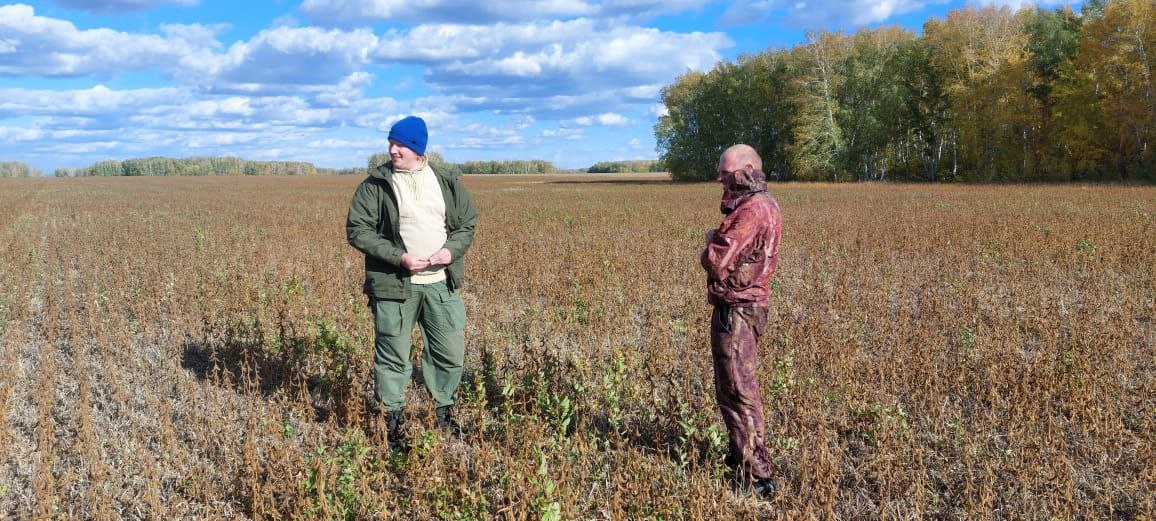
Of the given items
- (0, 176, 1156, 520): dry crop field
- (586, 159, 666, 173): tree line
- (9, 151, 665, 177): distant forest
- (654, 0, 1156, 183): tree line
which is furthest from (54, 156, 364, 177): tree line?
(0, 176, 1156, 520): dry crop field

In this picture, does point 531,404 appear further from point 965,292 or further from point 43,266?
point 43,266

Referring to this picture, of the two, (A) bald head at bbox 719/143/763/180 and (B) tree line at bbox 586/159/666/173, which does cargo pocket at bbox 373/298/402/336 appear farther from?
(B) tree line at bbox 586/159/666/173

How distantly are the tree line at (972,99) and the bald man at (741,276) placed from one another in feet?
126

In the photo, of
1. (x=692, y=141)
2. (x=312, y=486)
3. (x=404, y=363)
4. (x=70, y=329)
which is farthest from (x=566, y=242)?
(x=692, y=141)

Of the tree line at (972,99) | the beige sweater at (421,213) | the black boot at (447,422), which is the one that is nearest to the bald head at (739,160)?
the beige sweater at (421,213)

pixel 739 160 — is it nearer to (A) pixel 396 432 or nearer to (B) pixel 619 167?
(A) pixel 396 432

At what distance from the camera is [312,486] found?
3285 mm

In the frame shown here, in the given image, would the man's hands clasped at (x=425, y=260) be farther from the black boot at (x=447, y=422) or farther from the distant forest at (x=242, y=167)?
the distant forest at (x=242, y=167)

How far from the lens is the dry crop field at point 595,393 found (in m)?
3.52

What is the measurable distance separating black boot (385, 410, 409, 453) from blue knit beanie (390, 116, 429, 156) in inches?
64.4

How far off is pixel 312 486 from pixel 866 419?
3.42m

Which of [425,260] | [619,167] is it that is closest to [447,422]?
[425,260]

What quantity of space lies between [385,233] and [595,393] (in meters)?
2.06

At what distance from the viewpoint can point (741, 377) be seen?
3307mm
